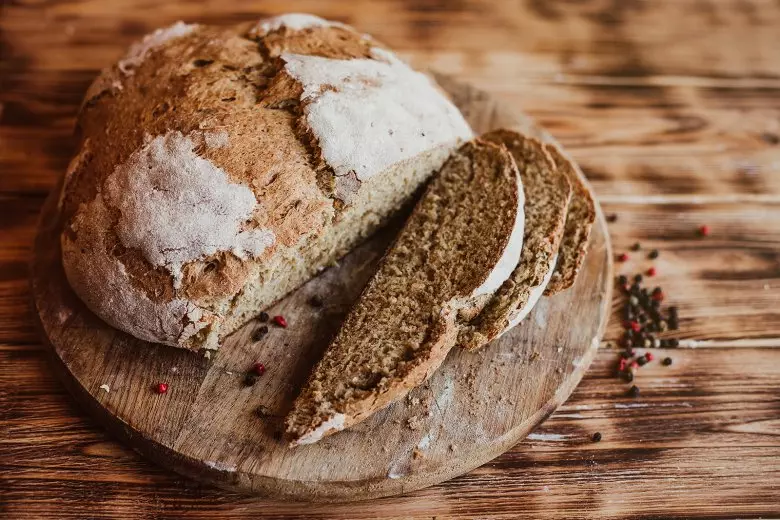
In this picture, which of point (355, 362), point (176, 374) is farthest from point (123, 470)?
point (355, 362)

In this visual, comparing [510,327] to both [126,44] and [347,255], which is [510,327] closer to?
[347,255]

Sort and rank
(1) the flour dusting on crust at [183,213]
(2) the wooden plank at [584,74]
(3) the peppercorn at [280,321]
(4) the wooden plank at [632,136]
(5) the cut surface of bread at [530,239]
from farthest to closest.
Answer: (2) the wooden plank at [584,74] → (4) the wooden plank at [632,136] → (3) the peppercorn at [280,321] → (5) the cut surface of bread at [530,239] → (1) the flour dusting on crust at [183,213]

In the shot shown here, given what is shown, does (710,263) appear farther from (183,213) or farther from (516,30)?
(183,213)

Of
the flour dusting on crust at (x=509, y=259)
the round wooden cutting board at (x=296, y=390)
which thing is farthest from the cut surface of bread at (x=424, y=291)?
the round wooden cutting board at (x=296, y=390)

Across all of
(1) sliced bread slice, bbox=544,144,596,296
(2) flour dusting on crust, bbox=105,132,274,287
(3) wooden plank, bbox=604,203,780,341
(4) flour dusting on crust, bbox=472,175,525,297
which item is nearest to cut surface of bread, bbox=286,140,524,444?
(4) flour dusting on crust, bbox=472,175,525,297

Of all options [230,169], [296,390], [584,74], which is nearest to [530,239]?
[296,390]

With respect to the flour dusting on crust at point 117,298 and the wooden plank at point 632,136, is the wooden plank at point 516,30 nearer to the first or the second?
the wooden plank at point 632,136
